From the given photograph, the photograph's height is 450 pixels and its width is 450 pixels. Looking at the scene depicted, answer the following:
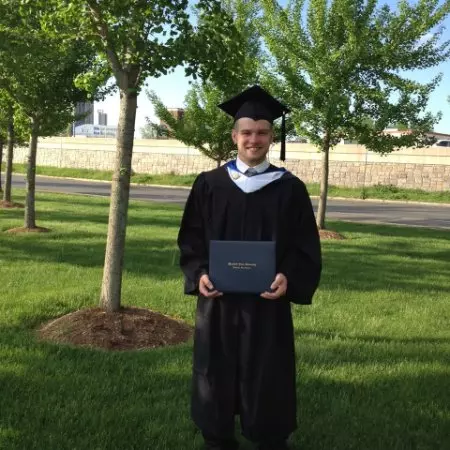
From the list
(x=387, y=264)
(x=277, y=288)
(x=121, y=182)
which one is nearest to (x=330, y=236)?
(x=387, y=264)

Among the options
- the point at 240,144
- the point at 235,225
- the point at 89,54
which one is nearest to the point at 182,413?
the point at 235,225

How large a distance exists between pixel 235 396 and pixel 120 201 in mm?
2685

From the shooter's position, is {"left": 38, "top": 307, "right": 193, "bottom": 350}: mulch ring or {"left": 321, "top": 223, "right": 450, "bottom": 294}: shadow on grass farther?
{"left": 321, "top": 223, "right": 450, "bottom": 294}: shadow on grass

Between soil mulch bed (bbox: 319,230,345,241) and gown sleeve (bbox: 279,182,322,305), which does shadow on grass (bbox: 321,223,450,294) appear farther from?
gown sleeve (bbox: 279,182,322,305)

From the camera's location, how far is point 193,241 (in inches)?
132

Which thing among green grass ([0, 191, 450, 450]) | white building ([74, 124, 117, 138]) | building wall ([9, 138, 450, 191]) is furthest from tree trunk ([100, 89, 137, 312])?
white building ([74, 124, 117, 138])

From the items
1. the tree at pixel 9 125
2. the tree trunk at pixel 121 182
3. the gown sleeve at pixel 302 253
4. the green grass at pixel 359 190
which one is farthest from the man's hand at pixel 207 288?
the green grass at pixel 359 190

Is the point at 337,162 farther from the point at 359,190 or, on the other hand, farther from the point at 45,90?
the point at 45,90

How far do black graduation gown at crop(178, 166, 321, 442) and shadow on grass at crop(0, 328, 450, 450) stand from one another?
0.42 m

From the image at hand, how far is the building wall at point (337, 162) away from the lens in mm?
30188

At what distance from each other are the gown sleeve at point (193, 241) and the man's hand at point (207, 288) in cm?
13

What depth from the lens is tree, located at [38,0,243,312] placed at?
523 cm

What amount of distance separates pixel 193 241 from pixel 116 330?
2195 mm

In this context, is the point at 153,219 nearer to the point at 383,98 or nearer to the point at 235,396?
the point at 383,98
